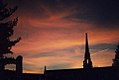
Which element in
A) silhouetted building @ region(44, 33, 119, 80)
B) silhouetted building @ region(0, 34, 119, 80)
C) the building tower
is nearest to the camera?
silhouetted building @ region(0, 34, 119, 80)

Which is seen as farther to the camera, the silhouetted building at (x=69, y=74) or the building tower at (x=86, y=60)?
the building tower at (x=86, y=60)

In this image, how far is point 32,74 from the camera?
32.3 metres

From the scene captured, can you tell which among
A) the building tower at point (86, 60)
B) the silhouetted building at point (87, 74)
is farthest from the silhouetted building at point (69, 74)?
the building tower at point (86, 60)

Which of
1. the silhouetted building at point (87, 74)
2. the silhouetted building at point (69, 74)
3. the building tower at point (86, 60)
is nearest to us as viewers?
the silhouetted building at point (69, 74)

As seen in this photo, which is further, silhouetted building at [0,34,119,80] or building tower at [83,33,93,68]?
building tower at [83,33,93,68]

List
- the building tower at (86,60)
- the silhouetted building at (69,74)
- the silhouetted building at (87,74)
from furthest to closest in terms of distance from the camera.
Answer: the building tower at (86,60)
the silhouetted building at (87,74)
the silhouetted building at (69,74)

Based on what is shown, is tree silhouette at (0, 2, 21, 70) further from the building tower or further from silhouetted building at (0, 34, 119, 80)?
the building tower

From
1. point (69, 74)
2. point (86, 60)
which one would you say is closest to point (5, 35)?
point (69, 74)

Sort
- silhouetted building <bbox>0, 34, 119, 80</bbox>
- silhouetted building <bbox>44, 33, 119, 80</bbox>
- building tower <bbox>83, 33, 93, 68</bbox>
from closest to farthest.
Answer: silhouetted building <bbox>0, 34, 119, 80</bbox>, silhouetted building <bbox>44, 33, 119, 80</bbox>, building tower <bbox>83, 33, 93, 68</bbox>

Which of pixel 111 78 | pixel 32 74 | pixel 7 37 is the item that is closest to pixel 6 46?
pixel 7 37

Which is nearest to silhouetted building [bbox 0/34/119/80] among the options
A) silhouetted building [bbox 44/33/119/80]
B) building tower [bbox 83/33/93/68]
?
silhouetted building [bbox 44/33/119/80]

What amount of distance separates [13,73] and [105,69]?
11.1m

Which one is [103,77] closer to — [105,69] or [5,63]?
[105,69]

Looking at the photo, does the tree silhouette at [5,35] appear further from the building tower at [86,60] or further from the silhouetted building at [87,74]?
the building tower at [86,60]
